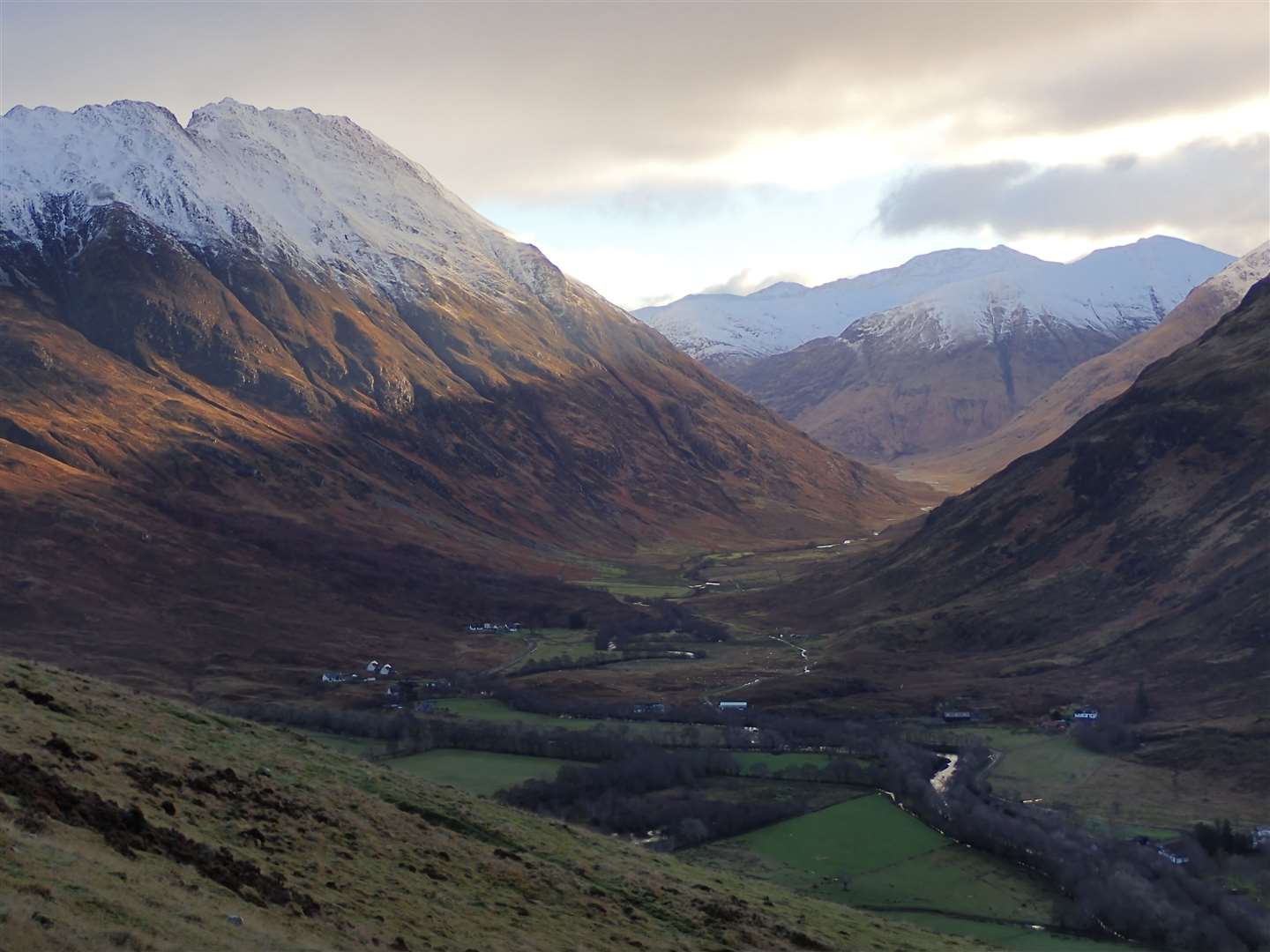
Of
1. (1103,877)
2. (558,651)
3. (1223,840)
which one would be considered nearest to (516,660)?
(558,651)

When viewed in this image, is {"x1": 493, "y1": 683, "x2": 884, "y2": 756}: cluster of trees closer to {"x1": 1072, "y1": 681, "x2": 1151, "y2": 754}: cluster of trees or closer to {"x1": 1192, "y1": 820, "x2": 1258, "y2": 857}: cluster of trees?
{"x1": 1072, "y1": 681, "x2": 1151, "y2": 754}: cluster of trees

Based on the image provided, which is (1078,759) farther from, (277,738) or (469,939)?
(469,939)

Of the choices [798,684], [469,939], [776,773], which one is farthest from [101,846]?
[798,684]

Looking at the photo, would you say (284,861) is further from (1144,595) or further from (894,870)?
(1144,595)

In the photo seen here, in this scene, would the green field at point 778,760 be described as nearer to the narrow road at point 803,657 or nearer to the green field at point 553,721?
the green field at point 553,721

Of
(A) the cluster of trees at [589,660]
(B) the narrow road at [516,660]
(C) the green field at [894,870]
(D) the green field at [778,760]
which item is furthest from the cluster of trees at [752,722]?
(C) the green field at [894,870]

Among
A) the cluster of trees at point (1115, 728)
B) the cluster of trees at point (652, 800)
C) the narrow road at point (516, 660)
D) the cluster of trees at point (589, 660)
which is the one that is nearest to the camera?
the cluster of trees at point (652, 800)
